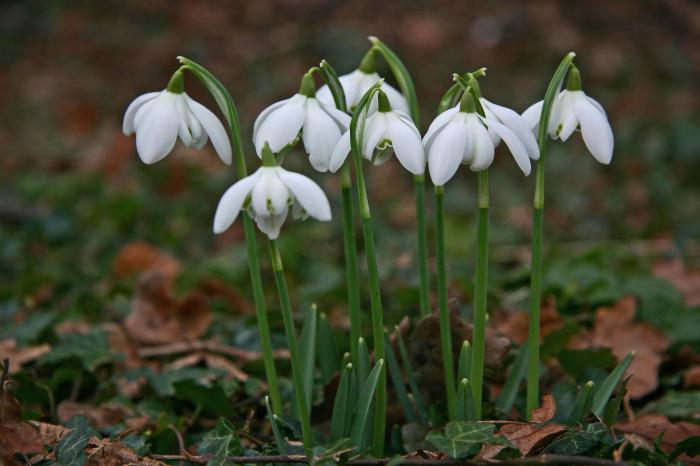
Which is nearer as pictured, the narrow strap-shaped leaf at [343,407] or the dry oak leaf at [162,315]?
the narrow strap-shaped leaf at [343,407]

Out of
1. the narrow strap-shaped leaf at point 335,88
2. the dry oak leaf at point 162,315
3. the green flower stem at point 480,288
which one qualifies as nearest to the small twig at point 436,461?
the green flower stem at point 480,288

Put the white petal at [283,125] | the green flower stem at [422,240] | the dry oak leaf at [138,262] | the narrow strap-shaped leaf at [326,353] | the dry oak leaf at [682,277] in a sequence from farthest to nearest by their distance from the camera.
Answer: the dry oak leaf at [138,262], the dry oak leaf at [682,277], the narrow strap-shaped leaf at [326,353], the green flower stem at [422,240], the white petal at [283,125]

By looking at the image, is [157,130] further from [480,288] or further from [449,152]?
[480,288]

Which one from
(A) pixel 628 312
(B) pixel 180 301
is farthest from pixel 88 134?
(A) pixel 628 312

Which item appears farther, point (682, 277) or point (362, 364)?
point (682, 277)

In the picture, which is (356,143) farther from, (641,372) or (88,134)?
(88,134)


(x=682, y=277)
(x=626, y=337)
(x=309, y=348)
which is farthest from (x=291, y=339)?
(x=682, y=277)

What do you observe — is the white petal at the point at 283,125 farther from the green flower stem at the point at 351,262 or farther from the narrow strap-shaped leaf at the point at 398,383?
the narrow strap-shaped leaf at the point at 398,383
